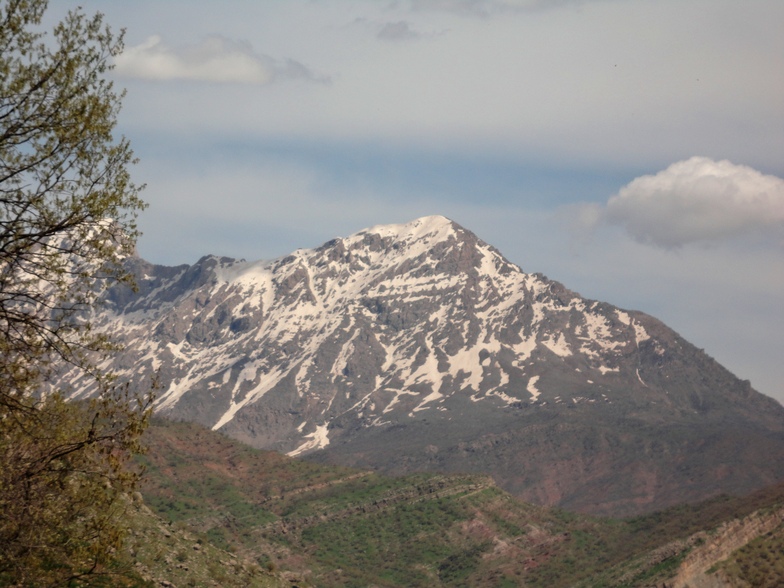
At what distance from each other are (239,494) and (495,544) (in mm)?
46128

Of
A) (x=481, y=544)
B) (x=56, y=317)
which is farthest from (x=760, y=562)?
(x=56, y=317)

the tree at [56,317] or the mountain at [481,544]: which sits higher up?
the tree at [56,317]

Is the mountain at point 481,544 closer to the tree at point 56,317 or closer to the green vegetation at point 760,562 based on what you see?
the green vegetation at point 760,562

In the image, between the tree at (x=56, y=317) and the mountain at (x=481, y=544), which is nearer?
the tree at (x=56, y=317)

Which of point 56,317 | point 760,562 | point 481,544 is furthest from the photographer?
point 481,544

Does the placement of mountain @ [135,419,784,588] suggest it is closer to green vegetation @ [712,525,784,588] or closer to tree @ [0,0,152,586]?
green vegetation @ [712,525,784,588]

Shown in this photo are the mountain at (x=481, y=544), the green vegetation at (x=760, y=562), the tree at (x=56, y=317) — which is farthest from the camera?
the mountain at (x=481, y=544)

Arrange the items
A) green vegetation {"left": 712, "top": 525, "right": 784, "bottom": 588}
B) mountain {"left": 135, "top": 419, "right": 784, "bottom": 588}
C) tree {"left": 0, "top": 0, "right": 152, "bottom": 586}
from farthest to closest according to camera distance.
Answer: mountain {"left": 135, "top": 419, "right": 784, "bottom": 588} < green vegetation {"left": 712, "top": 525, "right": 784, "bottom": 588} < tree {"left": 0, "top": 0, "right": 152, "bottom": 586}

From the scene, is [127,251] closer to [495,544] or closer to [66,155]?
[66,155]

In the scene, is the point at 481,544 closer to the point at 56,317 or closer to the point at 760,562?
the point at 760,562

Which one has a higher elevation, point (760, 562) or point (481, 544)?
point (760, 562)

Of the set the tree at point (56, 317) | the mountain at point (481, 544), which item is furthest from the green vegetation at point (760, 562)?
the tree at point (56, 317)

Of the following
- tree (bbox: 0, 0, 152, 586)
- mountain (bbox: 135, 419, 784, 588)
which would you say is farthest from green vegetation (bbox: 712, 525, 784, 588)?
tree (bbox: 0, 0, 152, 586)

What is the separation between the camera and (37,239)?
102 feet
